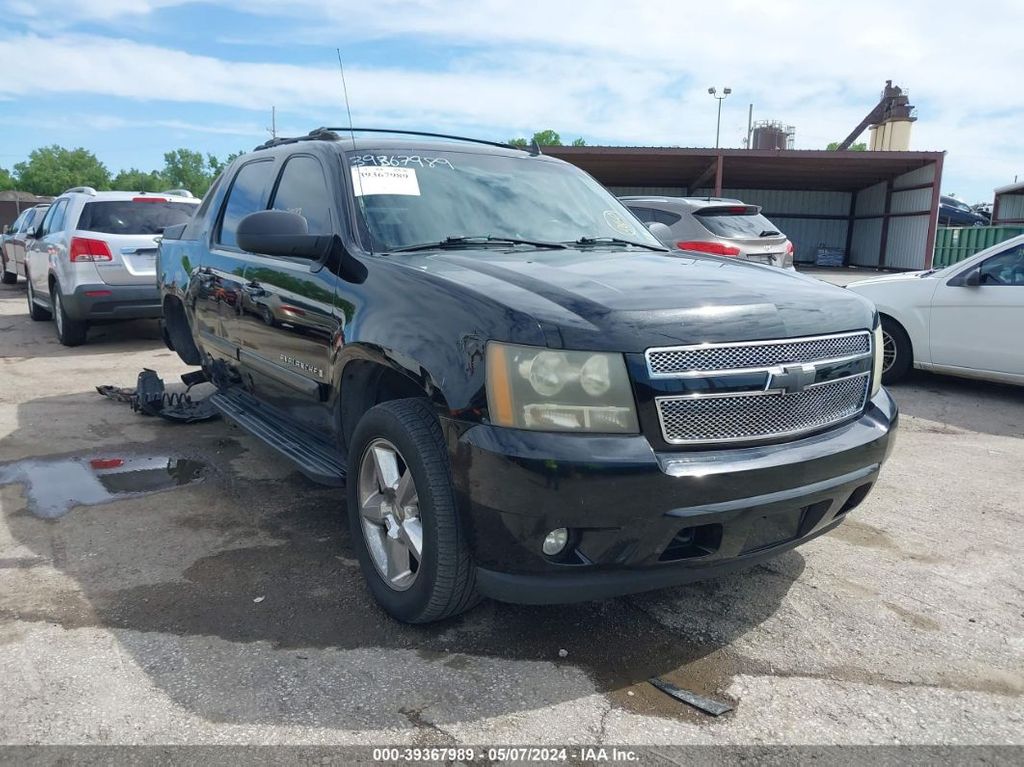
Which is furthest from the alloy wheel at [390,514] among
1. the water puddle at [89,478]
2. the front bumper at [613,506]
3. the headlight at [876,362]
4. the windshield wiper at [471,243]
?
the water puddle at [89,478]

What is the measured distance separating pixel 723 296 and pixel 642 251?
1093 mm

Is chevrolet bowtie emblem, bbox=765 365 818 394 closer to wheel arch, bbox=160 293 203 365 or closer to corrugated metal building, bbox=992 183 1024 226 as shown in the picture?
wheel arch, bbox=160 293 203 365

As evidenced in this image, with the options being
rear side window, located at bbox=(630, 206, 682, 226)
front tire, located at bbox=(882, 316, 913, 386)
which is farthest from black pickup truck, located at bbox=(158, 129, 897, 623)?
rear side window, located at bbox=(630, 206, 682, 226)

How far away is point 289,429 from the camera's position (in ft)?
13.6

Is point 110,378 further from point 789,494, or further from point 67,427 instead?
point 789,494

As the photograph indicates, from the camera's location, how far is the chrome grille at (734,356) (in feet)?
8.09

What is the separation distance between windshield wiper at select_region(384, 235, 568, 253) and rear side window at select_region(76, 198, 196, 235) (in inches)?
276

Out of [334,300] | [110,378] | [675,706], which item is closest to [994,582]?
[675,706]

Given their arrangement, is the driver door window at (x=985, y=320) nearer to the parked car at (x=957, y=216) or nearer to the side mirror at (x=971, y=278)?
the side mirror at (x=971, y=278)

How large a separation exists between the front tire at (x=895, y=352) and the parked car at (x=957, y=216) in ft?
104

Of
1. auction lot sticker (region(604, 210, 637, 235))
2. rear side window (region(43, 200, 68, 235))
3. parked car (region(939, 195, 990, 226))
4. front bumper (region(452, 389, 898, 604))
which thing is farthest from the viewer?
parked car (region(939, 195, 990, 226))

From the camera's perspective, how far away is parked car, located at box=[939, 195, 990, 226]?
3506 centimetres

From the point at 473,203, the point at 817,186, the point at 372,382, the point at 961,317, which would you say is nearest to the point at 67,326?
the point at 473,203

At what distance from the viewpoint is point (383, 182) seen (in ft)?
11.8
